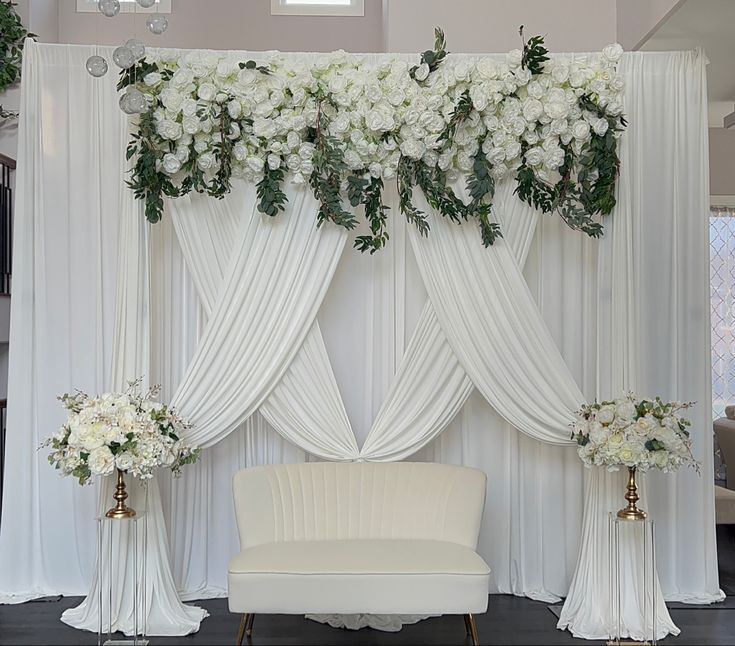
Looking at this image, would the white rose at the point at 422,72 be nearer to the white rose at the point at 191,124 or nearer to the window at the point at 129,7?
the white rose at the point at 191,124

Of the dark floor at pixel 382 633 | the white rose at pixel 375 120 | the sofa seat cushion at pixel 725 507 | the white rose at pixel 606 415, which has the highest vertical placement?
the white rose at pixel 375 120

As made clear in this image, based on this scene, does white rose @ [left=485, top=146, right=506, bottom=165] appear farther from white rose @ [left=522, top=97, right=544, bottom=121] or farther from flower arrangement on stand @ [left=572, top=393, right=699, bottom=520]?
flower arrangement on stand @ [left=572, top=393, right=699, bottom=520]

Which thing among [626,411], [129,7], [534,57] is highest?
[129,7]

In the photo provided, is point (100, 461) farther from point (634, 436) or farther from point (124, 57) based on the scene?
point (634, 436)

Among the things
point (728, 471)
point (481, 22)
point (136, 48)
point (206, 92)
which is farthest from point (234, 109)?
point (728, 471)

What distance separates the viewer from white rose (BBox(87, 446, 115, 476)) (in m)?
3.76

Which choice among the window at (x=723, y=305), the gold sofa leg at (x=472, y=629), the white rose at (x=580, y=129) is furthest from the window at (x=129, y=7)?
the window at (x=723, y=305)

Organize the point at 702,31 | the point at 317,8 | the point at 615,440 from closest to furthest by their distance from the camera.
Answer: the point at 615,440, the point at 702,31, the point at 317,8

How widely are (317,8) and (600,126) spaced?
334cm

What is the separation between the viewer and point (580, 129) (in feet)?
14.3

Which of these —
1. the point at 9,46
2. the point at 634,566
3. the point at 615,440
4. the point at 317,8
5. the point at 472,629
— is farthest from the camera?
the point at 317,8

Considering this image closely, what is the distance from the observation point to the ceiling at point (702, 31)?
4.40 meters

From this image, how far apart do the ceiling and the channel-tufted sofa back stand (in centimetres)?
257

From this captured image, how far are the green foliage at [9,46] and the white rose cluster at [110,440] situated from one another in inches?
122
